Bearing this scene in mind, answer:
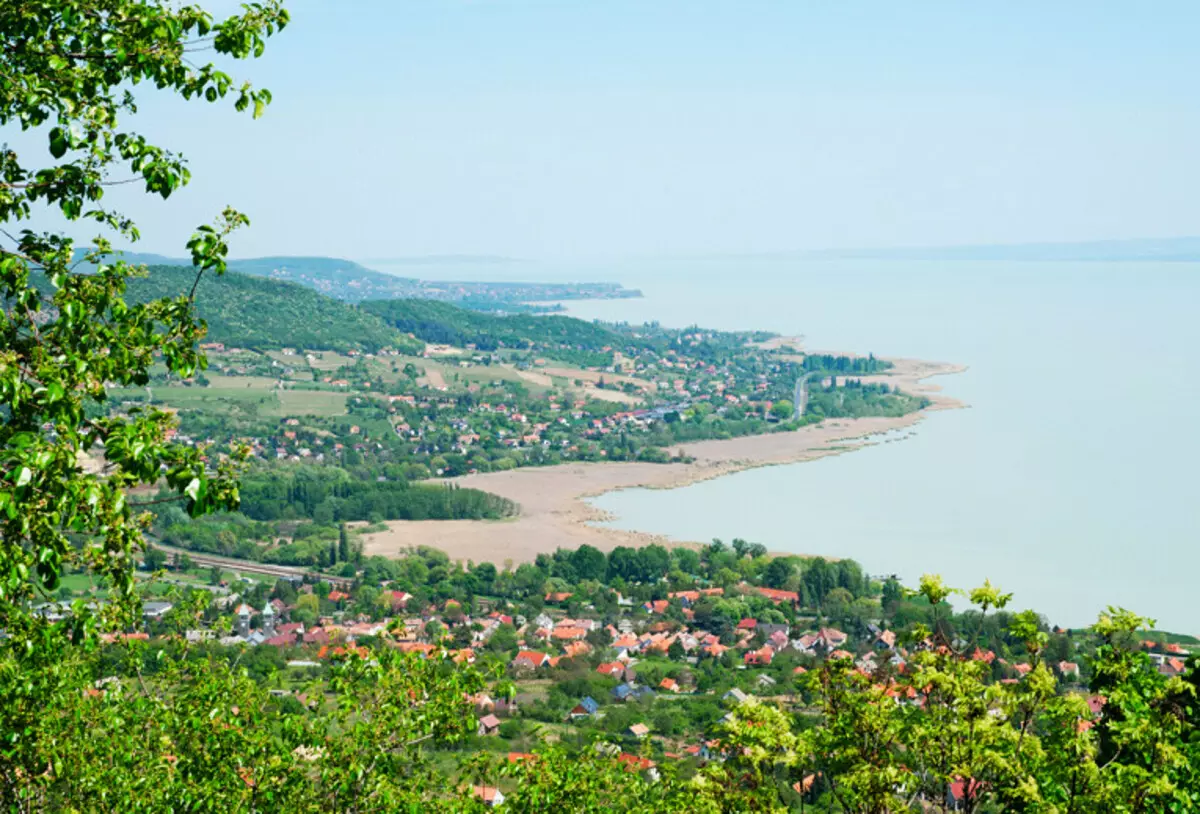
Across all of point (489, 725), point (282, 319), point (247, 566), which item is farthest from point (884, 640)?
point (282, 319)

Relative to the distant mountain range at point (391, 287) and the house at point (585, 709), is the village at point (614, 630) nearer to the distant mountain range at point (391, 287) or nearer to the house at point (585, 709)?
the house at point (585, 709)

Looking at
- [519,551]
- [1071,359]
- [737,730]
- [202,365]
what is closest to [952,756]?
[737,730]

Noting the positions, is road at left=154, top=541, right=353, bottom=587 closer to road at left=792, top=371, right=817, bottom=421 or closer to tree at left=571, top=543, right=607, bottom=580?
tree at left=571, top=543, right=607, bottom=580

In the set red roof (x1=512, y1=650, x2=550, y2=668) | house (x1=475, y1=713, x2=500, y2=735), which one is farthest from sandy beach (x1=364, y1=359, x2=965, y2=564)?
house (x1=475, y1=713, x2=500, y2=735)

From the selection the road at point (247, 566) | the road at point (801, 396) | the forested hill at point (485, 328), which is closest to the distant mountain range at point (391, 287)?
the forested hill at point (485, 328)

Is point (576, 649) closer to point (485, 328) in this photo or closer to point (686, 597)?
point (686, 597)

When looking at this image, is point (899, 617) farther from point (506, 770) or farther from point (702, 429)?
point (702, 429)
